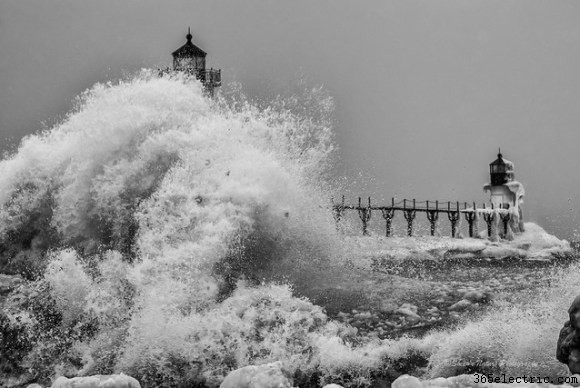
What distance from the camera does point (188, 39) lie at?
35.9 meters

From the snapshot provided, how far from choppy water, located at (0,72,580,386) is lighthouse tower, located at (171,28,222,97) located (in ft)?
78.1

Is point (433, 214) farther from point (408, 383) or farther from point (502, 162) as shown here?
point (408, 383)

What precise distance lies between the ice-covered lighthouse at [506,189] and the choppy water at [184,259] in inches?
1239

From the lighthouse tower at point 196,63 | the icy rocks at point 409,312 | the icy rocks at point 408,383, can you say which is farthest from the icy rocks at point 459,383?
the lighthouse tower at point 196,63

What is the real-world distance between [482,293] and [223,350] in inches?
186

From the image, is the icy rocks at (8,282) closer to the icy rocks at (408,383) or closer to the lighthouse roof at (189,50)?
the icy rocks at (408,383)

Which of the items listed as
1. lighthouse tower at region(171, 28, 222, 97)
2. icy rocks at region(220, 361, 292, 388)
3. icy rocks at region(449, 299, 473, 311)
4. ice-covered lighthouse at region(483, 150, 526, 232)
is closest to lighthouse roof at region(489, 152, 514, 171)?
ice-covered lighthouse at region(483, 150, 526, 232)

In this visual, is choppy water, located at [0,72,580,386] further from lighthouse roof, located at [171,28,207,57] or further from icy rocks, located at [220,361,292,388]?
lighthouse roof, located at [171,28,207,57]

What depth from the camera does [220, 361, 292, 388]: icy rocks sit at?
5.68 metres

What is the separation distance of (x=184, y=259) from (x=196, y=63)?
93.6 feet

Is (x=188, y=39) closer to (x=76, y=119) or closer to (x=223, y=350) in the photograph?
(x=76, y=119)

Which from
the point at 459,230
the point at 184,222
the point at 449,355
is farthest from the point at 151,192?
the point at 459,230

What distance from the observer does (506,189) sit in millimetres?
40375

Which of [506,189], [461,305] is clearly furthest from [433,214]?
[461,305]
